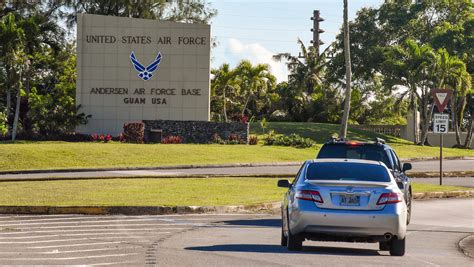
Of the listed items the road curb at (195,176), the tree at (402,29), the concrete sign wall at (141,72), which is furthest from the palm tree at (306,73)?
the road curb at (195,176)

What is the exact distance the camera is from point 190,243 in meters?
15.7

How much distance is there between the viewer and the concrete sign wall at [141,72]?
5434cm

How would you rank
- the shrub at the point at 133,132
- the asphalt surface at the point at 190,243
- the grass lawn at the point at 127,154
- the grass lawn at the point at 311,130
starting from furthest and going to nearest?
the grass lawn at the point at 311,130 → the shrub at the point at 133,132 → the grass lawn at the point at 127,154 → the asphalt surface at the point at 190,243

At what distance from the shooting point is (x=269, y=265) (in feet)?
42.8

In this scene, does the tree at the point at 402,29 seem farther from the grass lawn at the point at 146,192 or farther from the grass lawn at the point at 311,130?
the grass lawn at the point at 146,192

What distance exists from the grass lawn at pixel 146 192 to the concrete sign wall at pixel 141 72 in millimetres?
21125

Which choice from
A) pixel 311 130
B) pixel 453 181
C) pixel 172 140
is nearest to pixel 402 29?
pixel 311 130

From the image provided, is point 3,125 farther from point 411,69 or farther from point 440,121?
point 411,69

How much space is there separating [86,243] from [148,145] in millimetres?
33015

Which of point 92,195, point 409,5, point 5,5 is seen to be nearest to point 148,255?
point 92,195

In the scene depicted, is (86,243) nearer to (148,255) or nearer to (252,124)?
(148,255)

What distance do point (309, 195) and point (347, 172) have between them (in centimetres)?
97

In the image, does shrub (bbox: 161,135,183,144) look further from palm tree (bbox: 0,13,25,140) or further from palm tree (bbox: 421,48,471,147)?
palm tree (bbox: 421,48,471,147)

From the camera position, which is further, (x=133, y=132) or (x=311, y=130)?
(x=311, y=130)
